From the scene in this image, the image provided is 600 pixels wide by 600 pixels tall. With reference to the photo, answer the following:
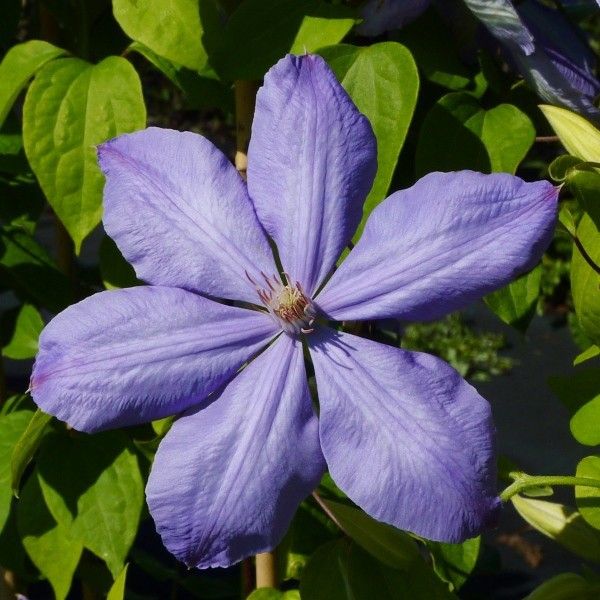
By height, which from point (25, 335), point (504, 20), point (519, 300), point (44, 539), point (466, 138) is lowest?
point (44, 539)

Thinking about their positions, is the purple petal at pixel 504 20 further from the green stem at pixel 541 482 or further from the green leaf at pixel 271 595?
the green leaf at pixel 271 595

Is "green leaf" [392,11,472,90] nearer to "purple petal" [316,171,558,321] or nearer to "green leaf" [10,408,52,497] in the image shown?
"purple petal" [316,171,558,321]

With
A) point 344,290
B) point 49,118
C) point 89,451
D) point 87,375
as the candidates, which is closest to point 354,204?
point 344,290

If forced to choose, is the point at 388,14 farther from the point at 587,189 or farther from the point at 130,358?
the point at 130,358

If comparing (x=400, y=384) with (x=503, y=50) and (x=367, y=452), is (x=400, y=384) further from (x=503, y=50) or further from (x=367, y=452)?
(x=503, y=50)


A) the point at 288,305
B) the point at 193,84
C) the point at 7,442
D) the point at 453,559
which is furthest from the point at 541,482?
Result: the point at 7,442

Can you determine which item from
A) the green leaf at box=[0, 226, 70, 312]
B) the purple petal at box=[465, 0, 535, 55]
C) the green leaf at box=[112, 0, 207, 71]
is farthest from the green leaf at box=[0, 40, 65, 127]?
the purple petal at box=[465, 0, 535, 55]

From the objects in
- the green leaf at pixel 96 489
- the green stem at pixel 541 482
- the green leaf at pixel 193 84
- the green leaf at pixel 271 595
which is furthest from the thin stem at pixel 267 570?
the green leaf at pixel 193 84
